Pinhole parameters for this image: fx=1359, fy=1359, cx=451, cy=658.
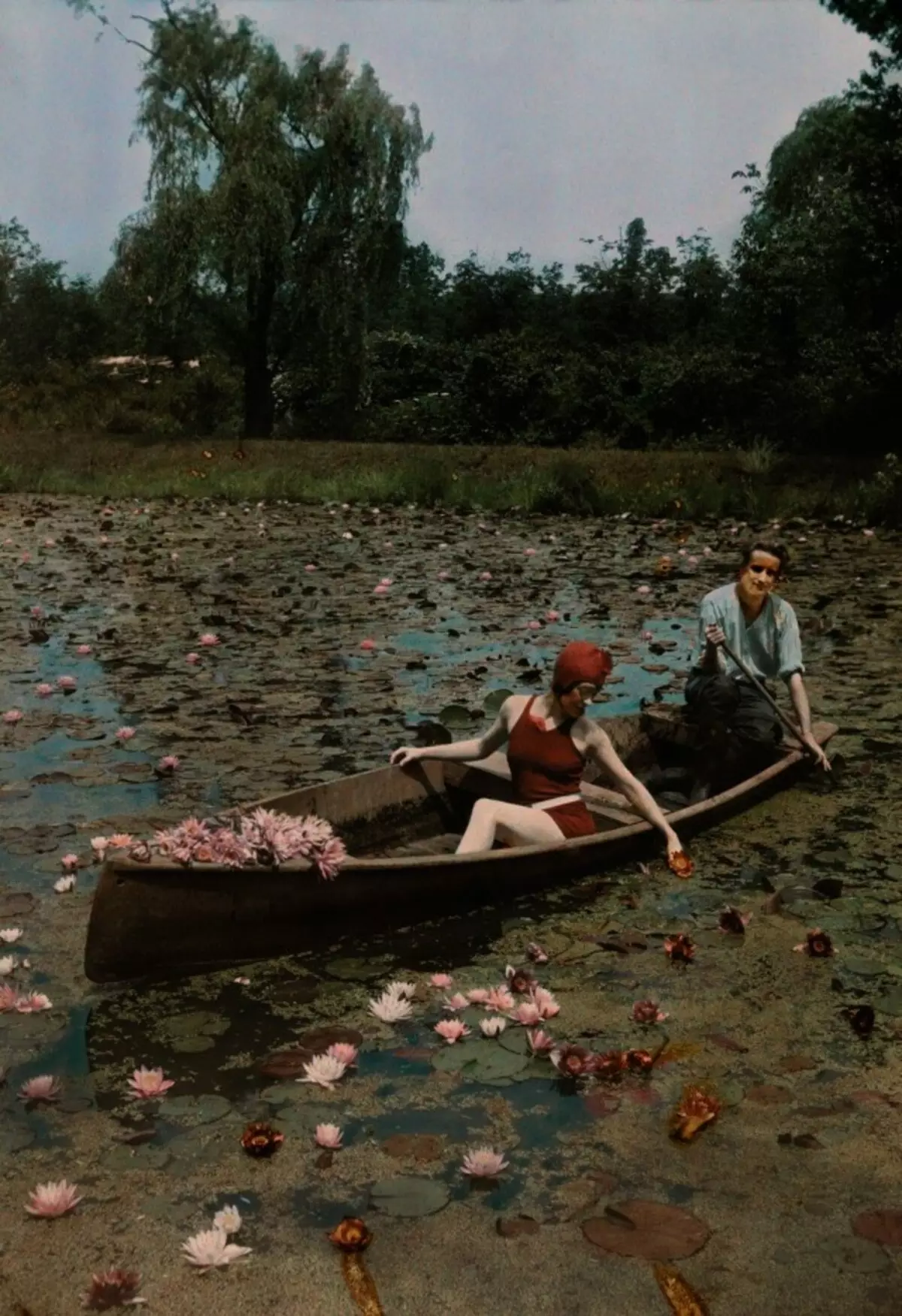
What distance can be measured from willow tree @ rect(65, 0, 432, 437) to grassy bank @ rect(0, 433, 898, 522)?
3288 millimetres

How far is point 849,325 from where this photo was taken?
76.2 ft

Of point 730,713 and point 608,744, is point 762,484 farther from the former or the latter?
point 608,744

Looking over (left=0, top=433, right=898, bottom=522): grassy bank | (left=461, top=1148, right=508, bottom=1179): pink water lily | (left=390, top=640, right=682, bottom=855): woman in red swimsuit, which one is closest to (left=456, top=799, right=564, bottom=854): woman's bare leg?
(left=390, top=640, right=682, bottom=855): woman in red swimsuit

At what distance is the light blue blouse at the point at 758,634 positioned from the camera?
6543 millimetres

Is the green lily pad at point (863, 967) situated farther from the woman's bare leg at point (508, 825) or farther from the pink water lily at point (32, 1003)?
the pink water lily at point (32, 1003)

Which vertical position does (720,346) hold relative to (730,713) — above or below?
above

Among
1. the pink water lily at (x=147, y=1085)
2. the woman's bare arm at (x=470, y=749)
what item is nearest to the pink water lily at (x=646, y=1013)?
the pink water lily at (x=147, y=1085)

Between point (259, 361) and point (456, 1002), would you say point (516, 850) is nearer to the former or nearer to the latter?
point (456, 1002)

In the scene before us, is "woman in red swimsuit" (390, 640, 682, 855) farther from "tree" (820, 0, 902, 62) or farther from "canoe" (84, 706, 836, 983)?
"tree" (820, 0, 902, 62)

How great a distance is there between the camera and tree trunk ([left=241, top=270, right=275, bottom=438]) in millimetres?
27641

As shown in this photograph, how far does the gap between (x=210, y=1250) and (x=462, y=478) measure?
1922cm

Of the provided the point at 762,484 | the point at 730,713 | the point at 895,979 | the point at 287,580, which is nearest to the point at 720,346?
the point at 762,484

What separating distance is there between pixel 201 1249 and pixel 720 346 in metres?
26.9

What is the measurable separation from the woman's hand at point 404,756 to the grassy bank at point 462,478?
1366cm
